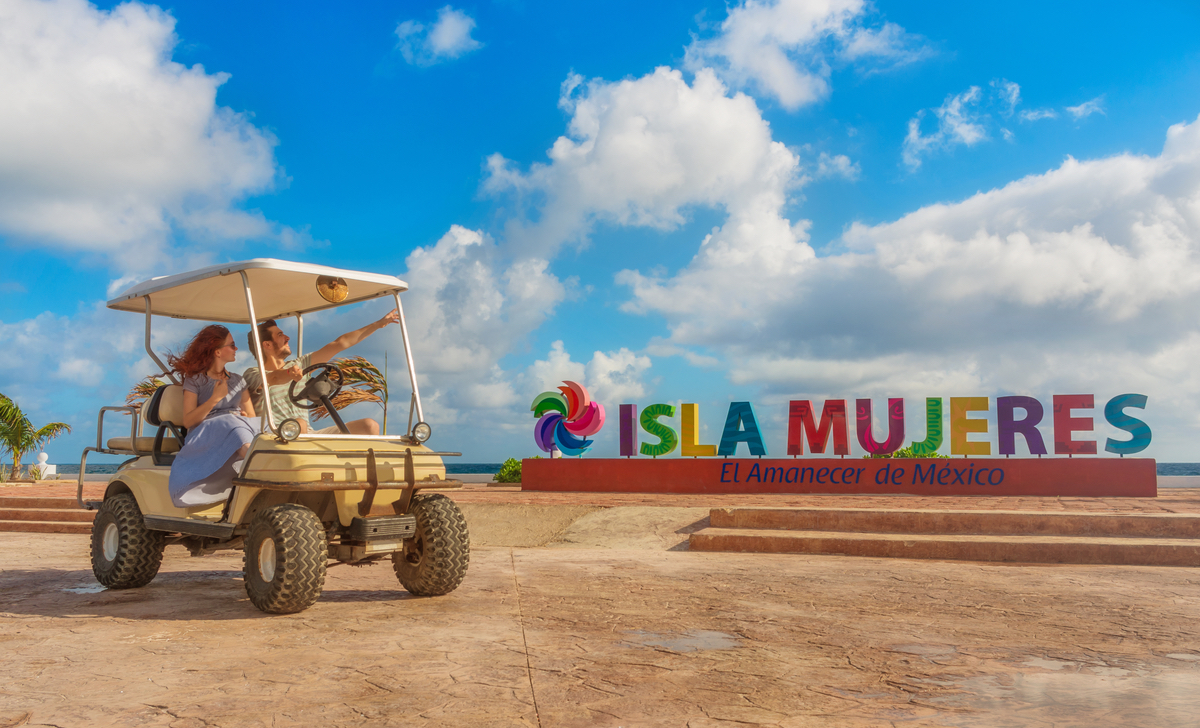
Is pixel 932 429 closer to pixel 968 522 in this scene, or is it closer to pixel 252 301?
pixel 968 522

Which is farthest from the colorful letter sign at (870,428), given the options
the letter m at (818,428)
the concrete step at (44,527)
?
the concrete step at (44,527)

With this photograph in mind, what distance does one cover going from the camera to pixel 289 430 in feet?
16.6

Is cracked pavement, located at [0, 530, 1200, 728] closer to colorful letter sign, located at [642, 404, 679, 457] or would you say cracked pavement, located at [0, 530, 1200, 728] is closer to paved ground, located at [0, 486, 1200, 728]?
paved ground, located at [0, 486, 1200, 728]

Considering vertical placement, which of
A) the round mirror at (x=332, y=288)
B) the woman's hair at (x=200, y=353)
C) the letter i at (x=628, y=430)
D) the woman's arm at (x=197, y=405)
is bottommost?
the letter i at (x=628, y=430)

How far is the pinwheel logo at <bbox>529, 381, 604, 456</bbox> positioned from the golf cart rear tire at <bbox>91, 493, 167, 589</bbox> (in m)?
13.2

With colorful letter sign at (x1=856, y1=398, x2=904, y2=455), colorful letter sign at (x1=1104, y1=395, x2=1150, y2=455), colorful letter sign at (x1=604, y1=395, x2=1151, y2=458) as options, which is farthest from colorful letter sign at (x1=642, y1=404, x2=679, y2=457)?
colorful letter sign at (x1=1104, y1=395, x2=1150, y2=455)

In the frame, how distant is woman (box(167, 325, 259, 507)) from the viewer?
213 inches

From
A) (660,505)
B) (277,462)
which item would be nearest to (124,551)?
(277,462)

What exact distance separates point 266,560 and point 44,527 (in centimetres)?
912

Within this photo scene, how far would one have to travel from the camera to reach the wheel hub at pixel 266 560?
498 centimetres

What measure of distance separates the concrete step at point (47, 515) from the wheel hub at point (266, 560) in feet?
28.2

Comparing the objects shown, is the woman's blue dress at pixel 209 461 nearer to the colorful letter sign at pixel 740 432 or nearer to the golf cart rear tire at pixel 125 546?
the golf cart rear tire at pixel 125 546

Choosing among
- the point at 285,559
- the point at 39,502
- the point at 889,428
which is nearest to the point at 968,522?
the point at 889,428

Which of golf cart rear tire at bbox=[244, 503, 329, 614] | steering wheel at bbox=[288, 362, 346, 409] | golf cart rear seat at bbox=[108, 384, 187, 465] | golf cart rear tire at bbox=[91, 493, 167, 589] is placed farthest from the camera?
golf cart rear tire at bbox=[91, 493, 167, 589]
